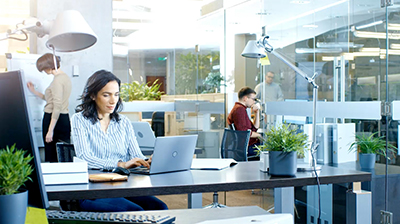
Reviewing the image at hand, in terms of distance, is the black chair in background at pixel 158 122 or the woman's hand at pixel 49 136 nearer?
the woman's hand at pixel 49 136

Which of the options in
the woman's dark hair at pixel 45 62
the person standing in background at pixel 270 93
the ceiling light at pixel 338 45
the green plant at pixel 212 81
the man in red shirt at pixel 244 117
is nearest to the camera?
the ceiling light at pixel 338 45

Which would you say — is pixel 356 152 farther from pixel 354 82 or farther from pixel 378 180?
pixel 354 82

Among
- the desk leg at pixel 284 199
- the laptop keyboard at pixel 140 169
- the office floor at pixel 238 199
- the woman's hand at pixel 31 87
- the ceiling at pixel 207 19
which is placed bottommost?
the office floor at pixel 238 199

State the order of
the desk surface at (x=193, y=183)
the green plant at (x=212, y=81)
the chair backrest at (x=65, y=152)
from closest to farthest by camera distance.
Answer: the desk surface at (x=193, y=183)
the chair backrest at (x=65, y=152)
the green plant at (x=212, y=81)

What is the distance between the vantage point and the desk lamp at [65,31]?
2291mm

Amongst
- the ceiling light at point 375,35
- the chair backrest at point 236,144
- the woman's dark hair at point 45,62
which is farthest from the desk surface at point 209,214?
the woman's dark hair at point 45,62

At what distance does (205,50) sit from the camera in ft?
22.2

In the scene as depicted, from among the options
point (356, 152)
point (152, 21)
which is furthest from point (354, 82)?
point (152, 21)

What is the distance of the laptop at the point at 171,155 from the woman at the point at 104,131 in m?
0.32

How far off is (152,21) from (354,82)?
391 cm

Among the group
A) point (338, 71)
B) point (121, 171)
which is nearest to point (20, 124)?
point (121, 171)

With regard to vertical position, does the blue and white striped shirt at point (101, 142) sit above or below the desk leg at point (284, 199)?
above

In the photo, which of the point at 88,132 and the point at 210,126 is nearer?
the point at 88,132

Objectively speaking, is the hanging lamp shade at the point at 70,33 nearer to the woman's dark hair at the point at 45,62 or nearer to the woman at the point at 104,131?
the woman at the point at 104,131
